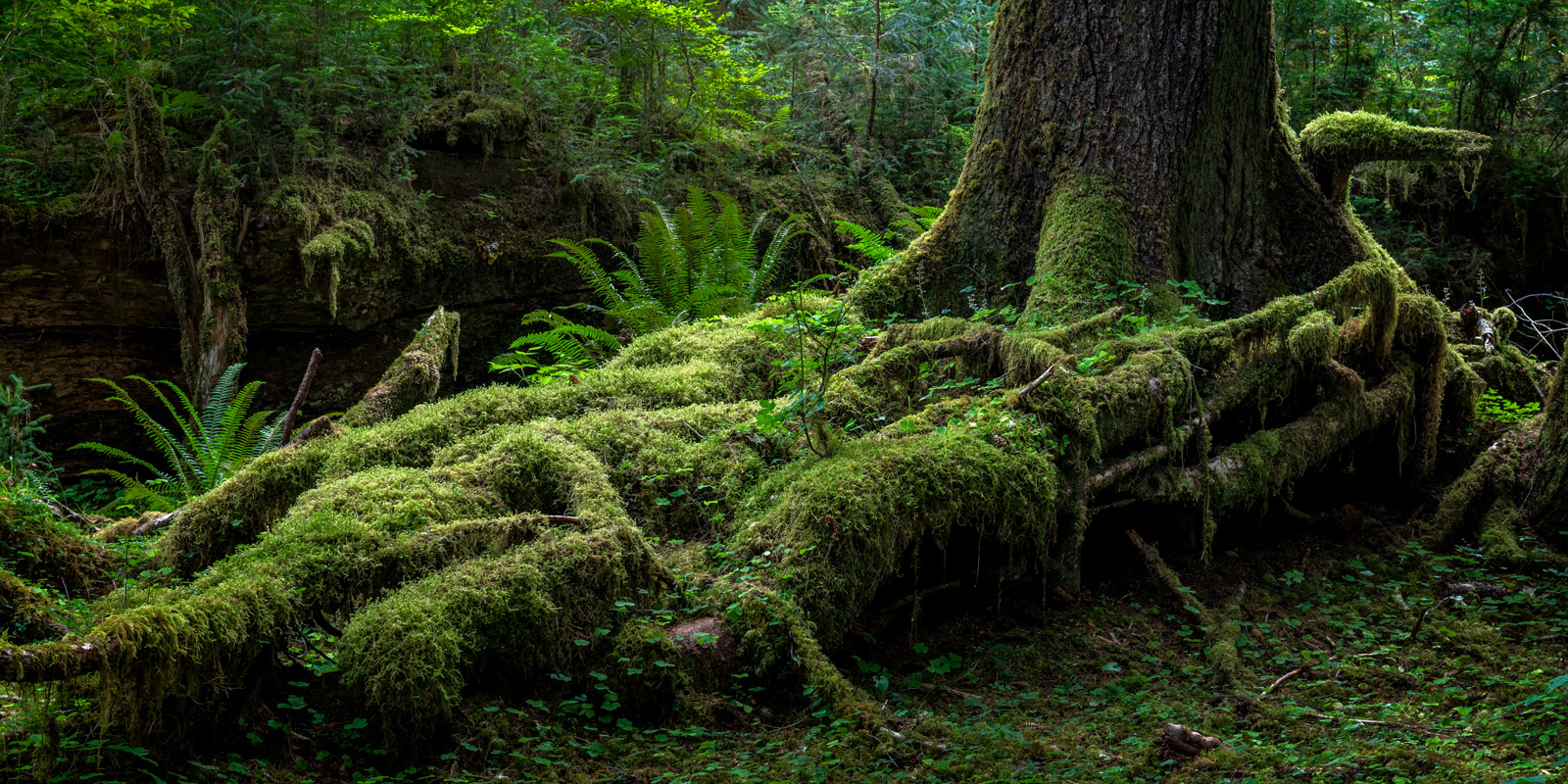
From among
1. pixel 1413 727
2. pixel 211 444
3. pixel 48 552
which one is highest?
pixel 48 552

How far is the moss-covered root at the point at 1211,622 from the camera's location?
3836 millimetres

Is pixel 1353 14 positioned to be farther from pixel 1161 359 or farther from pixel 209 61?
pixel 209 61

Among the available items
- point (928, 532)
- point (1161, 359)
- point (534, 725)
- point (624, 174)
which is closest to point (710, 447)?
point (928, 532)

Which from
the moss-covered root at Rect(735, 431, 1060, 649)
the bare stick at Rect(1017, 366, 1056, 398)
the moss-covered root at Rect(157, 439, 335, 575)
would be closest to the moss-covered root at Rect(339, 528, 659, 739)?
the moss-covered root at Rect(735, 431, 1060, 649)

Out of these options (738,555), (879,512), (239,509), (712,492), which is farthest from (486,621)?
(239,509)

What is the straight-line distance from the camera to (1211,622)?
4.28m

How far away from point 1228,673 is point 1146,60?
3812mm

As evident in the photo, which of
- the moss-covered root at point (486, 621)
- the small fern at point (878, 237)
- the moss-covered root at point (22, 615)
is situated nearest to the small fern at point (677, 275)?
the small fern at point (878, 237)

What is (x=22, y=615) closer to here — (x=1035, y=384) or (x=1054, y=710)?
(x=1054, y=710)

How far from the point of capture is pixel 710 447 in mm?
4656

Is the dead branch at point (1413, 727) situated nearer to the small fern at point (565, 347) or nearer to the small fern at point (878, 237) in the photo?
the small fern at point (878, 237)

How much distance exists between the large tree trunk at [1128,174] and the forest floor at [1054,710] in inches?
80.4

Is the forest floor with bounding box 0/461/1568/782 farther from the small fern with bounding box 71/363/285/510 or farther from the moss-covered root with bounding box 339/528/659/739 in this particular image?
the small fern with bounding box 71/363/285/510

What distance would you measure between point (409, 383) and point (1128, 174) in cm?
→ 460
